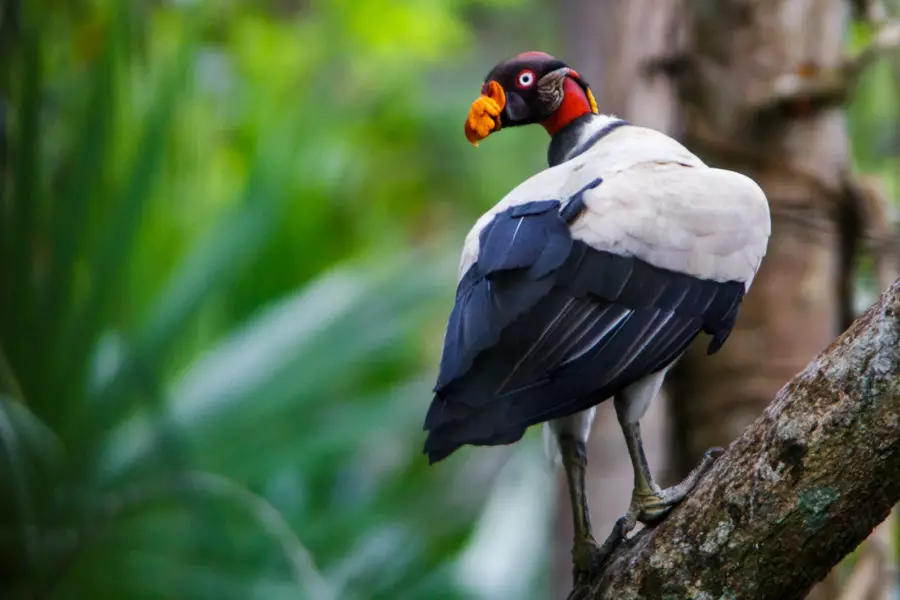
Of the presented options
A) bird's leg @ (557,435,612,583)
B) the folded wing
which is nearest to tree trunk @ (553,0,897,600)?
bird's leg @ (557,435,612,583)

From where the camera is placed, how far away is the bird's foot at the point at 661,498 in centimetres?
194

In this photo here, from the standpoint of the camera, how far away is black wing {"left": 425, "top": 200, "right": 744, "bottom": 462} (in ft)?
5.84

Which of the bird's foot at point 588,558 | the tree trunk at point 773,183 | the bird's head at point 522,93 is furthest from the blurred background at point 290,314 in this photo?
the bird's head at point 522,93

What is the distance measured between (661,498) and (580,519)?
28cm

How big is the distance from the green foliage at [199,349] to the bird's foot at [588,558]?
1001 mm

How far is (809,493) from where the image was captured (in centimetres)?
169

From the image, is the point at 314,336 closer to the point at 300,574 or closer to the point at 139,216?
the point at 139,216

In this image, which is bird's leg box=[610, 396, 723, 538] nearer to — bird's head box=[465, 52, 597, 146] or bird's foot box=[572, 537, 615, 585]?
bird's foot box=[572, 537, 615, 585]

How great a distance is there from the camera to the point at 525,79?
202 centimetres

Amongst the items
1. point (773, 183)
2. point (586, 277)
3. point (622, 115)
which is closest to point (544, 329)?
point (586, 277)

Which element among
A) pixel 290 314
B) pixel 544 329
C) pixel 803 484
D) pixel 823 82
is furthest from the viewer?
pixel 290 314

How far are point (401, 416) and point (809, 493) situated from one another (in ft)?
8.96

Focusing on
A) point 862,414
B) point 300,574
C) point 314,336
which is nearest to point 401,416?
point 314,336

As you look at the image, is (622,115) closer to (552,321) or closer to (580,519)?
(580,519)
